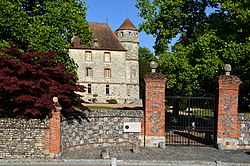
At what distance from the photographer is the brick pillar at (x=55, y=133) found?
1013 centimetres

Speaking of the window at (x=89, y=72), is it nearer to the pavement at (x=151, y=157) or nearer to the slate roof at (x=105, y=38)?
the slate roof at (x=105, y=38)

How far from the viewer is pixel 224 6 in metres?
14.9

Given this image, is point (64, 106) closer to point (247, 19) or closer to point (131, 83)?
point (247, 19)

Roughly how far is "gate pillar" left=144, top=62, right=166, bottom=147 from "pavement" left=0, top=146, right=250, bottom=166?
0.89 m

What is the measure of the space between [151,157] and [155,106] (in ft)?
9.43

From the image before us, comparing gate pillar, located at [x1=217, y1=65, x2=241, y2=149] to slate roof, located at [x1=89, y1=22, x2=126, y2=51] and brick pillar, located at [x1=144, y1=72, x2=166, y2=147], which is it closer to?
brick pillar, located at [x1=144, y1=72, x2=166, y2=147]

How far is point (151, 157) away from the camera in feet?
34.5

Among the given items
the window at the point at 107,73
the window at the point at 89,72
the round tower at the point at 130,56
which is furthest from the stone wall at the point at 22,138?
the round tower at the point at 130,56

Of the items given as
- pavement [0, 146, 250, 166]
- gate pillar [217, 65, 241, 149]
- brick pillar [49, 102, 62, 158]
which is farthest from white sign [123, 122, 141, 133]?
gate pillar [217, 65, 241, 149]

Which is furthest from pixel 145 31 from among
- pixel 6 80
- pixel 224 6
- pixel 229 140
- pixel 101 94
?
pixel 101 94

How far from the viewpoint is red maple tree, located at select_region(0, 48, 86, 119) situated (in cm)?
996

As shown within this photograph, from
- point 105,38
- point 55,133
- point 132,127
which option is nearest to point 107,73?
point 105,38

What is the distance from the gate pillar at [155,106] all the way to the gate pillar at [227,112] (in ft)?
9.10

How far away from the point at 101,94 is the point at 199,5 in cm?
2820
